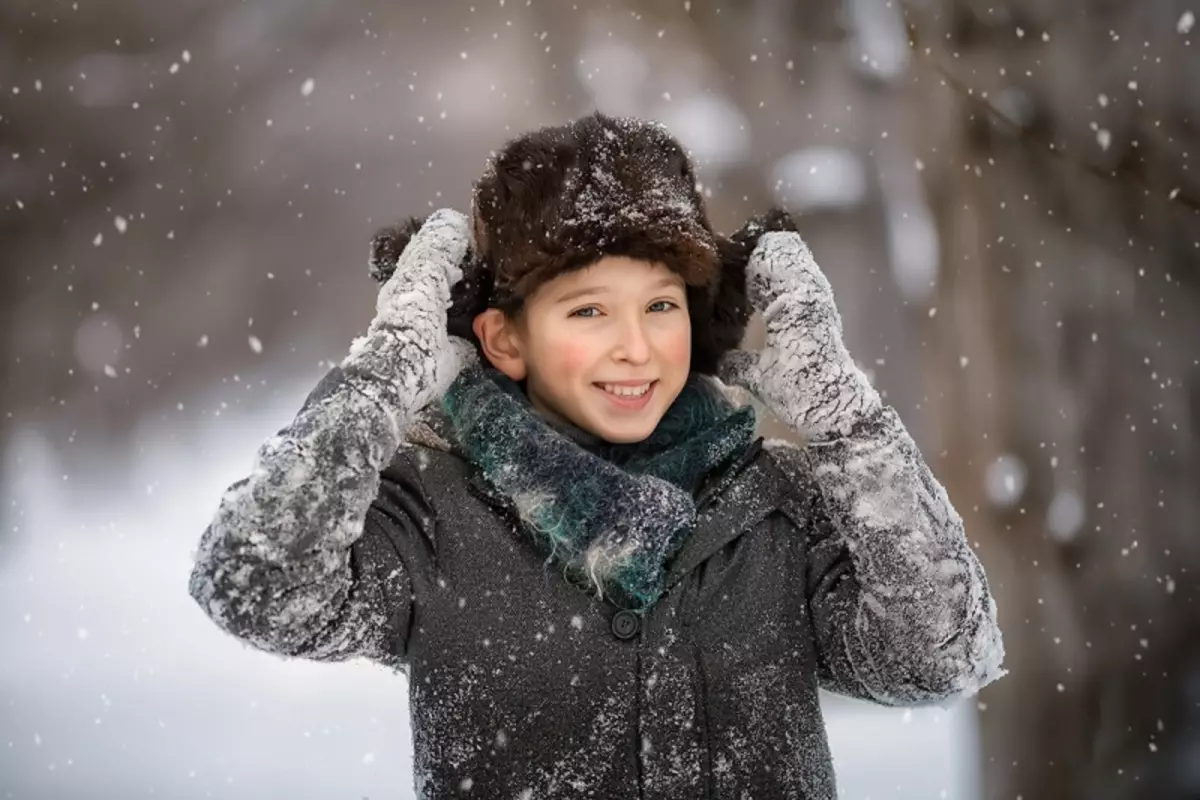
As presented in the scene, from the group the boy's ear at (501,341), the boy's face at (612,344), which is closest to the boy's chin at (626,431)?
the boy's face at (612,344)

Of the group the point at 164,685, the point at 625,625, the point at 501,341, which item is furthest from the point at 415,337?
the point at 164,685

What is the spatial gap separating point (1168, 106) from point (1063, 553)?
72 cm

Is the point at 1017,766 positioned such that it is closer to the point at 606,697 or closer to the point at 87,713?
the point at 606,697

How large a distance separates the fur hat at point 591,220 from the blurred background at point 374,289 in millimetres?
1026

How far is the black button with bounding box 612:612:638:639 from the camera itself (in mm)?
1021

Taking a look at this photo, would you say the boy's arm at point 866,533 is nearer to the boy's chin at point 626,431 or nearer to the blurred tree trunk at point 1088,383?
the boy's chin at point 626,431

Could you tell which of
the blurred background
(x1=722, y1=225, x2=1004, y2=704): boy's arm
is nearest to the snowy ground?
the blurred background

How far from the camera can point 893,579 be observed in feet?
3.26

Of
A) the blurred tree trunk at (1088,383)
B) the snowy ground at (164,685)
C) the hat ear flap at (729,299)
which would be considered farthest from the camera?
the snowy ground at (164,685)

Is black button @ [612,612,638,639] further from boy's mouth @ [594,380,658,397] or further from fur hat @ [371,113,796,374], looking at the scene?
fur hat @ [371,113,796,374]

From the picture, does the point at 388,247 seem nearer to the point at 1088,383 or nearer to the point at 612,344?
the point at 612,344

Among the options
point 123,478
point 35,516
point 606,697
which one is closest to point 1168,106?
point 606,697

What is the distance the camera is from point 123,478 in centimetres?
257

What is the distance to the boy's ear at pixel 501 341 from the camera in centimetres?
115
